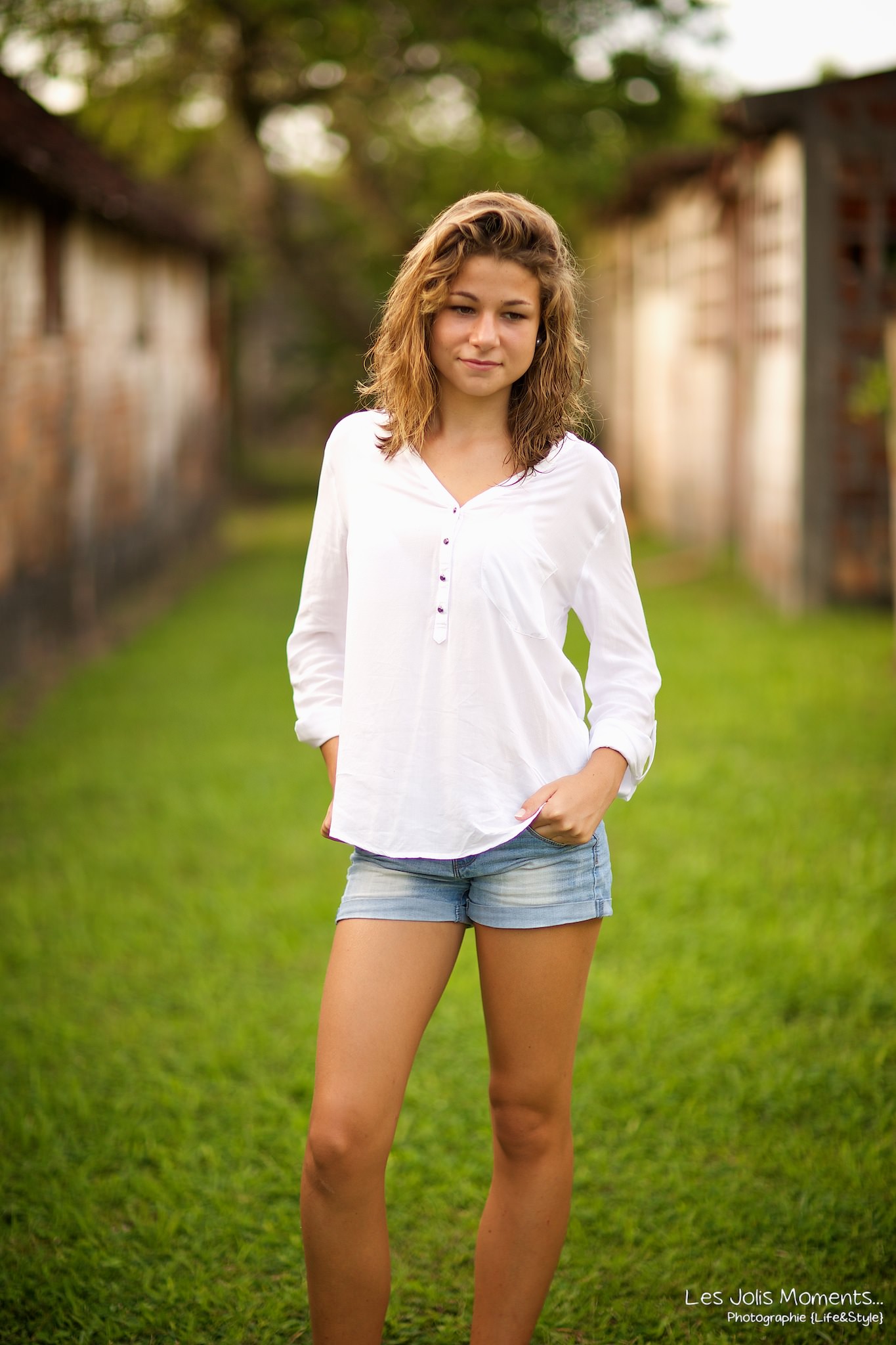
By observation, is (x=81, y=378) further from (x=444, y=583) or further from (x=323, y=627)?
(x=444, y=583)

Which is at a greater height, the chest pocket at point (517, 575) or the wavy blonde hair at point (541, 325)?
the wavy blonde hair at point (541, 325)

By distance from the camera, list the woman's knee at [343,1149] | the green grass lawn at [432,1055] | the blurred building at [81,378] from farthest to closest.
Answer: the blurred building at [81,378]
the green grass lawn at [432,1055]
the woman's knee at [343,1149]

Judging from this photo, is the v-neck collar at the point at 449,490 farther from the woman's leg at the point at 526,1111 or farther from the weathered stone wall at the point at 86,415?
the weathered stone wall at the point at 86,415

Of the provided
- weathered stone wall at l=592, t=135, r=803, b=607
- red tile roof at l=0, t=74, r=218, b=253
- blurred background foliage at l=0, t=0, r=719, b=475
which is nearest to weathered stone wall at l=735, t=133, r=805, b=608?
weathered stone wall at l=592, t=135, r=803, b=607

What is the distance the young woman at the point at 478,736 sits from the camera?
7.06ft

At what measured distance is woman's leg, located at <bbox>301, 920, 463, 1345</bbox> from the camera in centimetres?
210

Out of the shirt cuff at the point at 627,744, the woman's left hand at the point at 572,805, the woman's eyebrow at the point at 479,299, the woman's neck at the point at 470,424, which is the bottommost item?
the woman's left hand at the point at 572,805

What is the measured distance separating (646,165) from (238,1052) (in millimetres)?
12107

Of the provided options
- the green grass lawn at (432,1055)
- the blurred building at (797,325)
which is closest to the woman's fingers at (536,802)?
the green grass lawn at (432,1055)

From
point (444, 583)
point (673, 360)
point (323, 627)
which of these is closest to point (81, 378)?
point (673, 360)

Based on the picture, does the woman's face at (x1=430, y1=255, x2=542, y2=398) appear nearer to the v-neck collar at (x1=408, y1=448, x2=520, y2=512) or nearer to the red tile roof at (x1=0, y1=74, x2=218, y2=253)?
the v-neck collar at (x1=408, y1=448, x2=520, y2=512)

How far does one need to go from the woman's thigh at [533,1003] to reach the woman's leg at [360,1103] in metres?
0.09

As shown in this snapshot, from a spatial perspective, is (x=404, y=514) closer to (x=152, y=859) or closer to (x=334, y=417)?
(x=152, y=859)

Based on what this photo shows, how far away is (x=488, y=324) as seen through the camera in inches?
86.7
